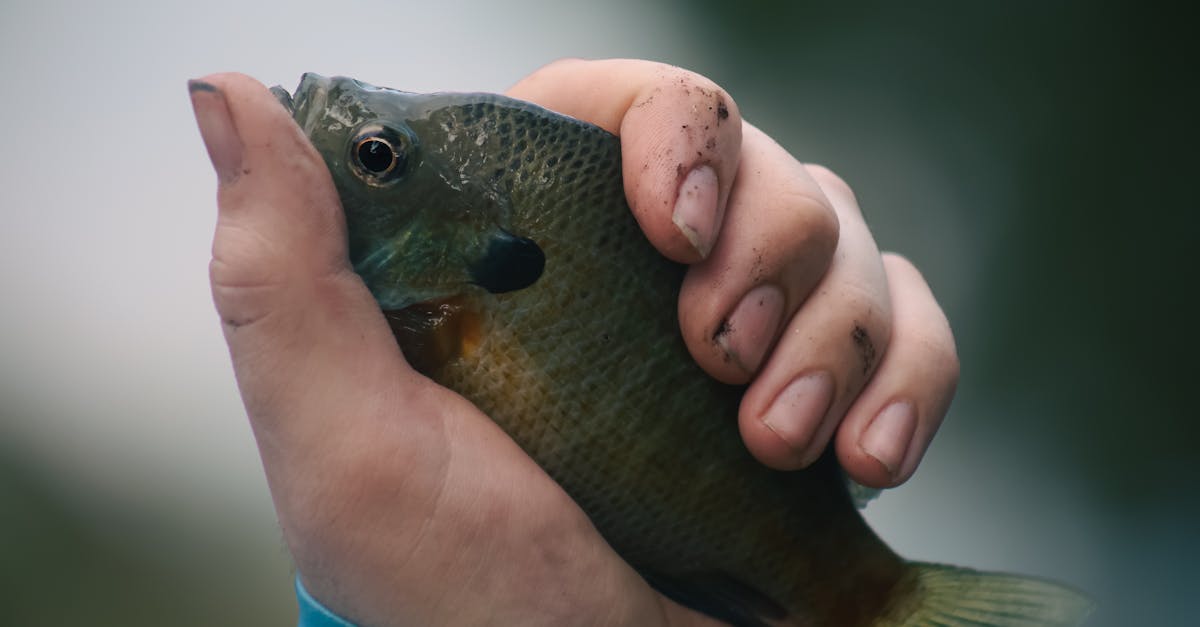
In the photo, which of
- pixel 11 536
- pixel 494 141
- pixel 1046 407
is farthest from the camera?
pixel 11 536

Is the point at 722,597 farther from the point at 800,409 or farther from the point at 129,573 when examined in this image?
the point at 129,573

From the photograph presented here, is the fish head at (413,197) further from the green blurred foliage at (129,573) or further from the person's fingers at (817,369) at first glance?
the green blurred foliage at (129,573)

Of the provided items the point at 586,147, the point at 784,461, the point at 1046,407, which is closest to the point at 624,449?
the point at 784,461

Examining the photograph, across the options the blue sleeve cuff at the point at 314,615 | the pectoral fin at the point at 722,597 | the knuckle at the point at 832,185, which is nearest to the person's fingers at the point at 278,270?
the blue sleeve cuff at the point at 314,615

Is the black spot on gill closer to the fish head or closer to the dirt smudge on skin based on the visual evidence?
the fish head

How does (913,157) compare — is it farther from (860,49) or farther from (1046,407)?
(1046,407)

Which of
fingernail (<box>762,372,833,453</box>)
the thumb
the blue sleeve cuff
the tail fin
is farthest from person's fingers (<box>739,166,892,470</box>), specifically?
the blue sleeve cuff
